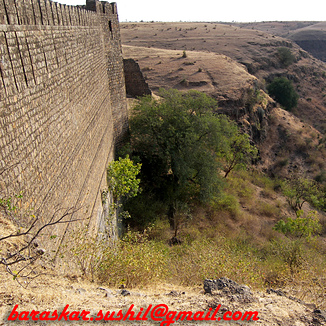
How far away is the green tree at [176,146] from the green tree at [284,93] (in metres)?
20.5

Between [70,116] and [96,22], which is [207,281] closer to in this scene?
[70,116]

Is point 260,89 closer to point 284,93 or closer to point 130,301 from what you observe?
point 284,93

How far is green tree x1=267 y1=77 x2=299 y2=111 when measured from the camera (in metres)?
30.2

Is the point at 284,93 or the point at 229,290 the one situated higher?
the point at 229,290

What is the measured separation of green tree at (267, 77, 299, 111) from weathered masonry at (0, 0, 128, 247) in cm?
2697

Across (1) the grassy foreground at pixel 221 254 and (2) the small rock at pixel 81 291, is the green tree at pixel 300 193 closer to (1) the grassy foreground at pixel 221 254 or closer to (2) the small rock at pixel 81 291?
(1) the grassy foreground at pixel 221 254

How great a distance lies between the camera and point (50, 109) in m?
4.20

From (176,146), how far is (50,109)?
8.38 meters

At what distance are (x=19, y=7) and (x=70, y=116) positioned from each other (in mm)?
2114

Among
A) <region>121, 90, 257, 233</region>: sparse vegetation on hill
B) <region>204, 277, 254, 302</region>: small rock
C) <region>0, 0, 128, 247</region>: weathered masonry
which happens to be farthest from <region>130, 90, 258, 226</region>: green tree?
<region>204, 277, 254, 302</region>: small rock

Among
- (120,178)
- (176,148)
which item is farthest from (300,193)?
(120,178)

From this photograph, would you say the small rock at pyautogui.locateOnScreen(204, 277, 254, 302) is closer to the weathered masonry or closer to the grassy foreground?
the grassy foreground

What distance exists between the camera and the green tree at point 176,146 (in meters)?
12.1

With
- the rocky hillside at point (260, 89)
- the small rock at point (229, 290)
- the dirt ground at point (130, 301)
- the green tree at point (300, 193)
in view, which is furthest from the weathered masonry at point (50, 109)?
the rocky hillside at point (260, 89)
